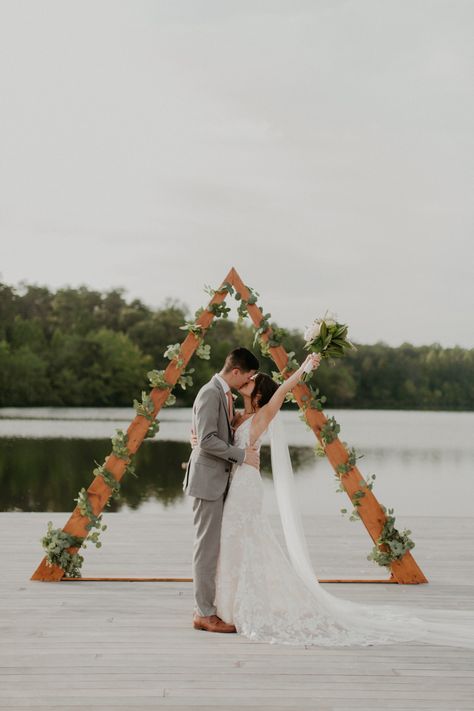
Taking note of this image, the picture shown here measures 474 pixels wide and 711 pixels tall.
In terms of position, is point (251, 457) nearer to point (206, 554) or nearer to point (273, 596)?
point (206, 554)

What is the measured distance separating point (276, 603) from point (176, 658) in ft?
2.54

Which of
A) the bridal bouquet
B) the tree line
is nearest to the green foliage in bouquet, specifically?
the bridal bouquet

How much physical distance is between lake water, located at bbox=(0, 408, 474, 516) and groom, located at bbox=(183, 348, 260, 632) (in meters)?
8.97

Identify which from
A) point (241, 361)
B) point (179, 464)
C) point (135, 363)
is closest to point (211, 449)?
point (241, 361)

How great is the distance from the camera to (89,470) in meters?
20.3

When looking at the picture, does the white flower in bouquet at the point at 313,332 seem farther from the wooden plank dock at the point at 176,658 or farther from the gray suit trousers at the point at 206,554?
the wooden plank dock at the point at 176,658

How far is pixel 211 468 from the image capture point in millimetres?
5027

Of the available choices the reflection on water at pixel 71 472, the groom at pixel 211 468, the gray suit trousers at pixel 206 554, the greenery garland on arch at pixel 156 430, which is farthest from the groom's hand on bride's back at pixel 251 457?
the reflection on water at pixel 71 472

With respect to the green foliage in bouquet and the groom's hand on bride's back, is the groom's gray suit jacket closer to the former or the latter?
the groom's hand on bride's back

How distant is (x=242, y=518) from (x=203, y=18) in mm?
16654

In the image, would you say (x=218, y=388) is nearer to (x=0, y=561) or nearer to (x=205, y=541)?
(x=205, y=541)

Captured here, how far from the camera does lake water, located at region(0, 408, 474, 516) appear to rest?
16562mm

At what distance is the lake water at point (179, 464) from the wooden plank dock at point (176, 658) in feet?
26.1

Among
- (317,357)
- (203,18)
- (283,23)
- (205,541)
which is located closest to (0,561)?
(205,541)
